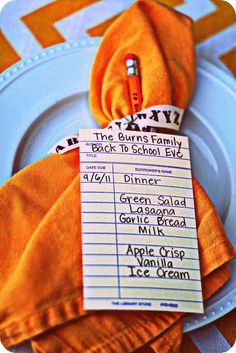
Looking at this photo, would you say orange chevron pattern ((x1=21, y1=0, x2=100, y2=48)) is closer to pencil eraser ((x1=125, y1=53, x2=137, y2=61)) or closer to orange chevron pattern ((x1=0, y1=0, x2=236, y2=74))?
orange chevron pattern ((x1=0, y1=0, x2=236, y2=74))

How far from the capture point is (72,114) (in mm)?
720

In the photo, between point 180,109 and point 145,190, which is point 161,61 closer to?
point 180,109

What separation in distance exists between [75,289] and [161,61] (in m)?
0.30

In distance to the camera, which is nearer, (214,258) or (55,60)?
(214,258)

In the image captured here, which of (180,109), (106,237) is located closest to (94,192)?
(106,237)

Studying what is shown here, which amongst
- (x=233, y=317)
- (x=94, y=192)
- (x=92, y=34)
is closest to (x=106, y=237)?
(x=94, y=192)

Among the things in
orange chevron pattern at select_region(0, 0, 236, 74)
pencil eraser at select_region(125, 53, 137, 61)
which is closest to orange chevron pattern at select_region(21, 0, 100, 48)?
orange chevron pattern at select_region(0, 0, 236, 74)

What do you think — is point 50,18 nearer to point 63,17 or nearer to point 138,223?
point 63,17

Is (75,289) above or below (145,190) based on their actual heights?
below

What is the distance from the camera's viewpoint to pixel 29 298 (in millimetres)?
570

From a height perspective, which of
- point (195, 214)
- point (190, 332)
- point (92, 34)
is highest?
point (92, 34)

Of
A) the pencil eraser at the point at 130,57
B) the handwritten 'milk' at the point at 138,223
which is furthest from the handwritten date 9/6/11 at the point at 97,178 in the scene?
the pencil eraser at the point at 130,57

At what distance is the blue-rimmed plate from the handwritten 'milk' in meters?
0.05

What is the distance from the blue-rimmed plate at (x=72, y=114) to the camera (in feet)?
2.27
